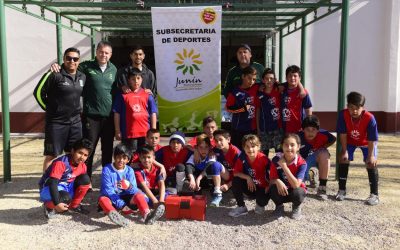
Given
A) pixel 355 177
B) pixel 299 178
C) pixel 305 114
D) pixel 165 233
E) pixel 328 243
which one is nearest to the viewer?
pixel 328 243

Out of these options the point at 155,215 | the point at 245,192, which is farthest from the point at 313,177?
the point at 155,215

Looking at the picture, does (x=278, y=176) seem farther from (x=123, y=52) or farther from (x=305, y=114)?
(x=123, y=52)

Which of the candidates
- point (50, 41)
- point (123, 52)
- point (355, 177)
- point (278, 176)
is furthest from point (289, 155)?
point (123, 52)

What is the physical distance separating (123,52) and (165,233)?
387 inches

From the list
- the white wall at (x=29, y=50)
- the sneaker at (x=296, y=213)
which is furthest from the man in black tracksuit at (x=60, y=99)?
the white wall at (x=29, y=50)

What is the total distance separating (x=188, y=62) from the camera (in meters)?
5.38

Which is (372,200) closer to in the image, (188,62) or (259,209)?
(259,209)

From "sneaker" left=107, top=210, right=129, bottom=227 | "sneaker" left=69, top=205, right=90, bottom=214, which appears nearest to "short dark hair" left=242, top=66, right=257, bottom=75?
"sneaker" left=107, top=210, right=129, bottom=227

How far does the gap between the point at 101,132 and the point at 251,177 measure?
6.21 feet

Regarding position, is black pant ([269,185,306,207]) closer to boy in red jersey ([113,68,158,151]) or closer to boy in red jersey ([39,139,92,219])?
boy in red jersey ([113,68,158,151])

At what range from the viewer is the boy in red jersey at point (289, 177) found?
4050 millimetres

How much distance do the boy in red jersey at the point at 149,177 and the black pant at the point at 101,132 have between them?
0.69m

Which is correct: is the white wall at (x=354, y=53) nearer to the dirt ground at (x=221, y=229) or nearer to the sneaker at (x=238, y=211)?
the dirt ground at (x=221, y=229)

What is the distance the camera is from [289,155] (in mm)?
4145
